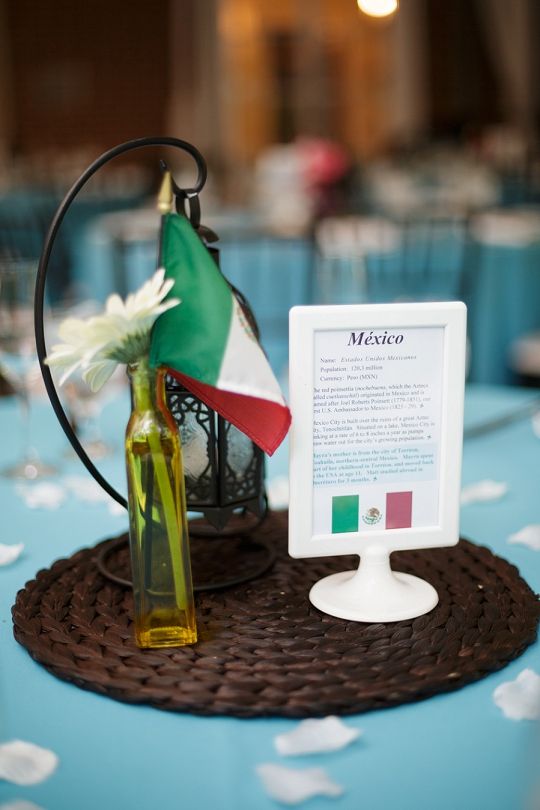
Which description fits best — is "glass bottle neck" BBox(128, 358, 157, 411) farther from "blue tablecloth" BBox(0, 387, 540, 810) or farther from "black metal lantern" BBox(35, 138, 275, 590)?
"blue tablecloth" BBox(0, 387, 540, 810)

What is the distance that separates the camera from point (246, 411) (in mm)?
756

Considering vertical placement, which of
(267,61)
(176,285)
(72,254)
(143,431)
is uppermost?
(267,61)

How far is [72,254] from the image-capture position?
5.23 metres

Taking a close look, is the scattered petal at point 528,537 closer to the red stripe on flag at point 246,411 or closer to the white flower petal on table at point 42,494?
the red stripe on flag at point 246,411

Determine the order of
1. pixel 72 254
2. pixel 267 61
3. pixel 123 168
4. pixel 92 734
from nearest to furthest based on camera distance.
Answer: pixel 92 734
pixel 72 254
pixel 123 168
pixel 267 61

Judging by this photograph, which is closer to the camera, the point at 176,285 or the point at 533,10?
the point at 176,285

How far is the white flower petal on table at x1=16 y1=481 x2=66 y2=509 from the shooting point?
1.18 metres

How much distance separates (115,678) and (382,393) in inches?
12.1

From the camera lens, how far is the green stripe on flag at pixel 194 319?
2.34 feet

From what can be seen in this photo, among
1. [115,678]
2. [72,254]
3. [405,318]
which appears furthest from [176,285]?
[72,254]

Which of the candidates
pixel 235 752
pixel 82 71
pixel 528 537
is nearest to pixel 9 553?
pixel 235 752

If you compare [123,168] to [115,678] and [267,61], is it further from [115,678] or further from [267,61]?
[115,678]

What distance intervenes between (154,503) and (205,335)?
5.3 inches

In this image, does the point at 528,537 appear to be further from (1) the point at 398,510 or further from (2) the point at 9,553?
(2) the point at 9,553
